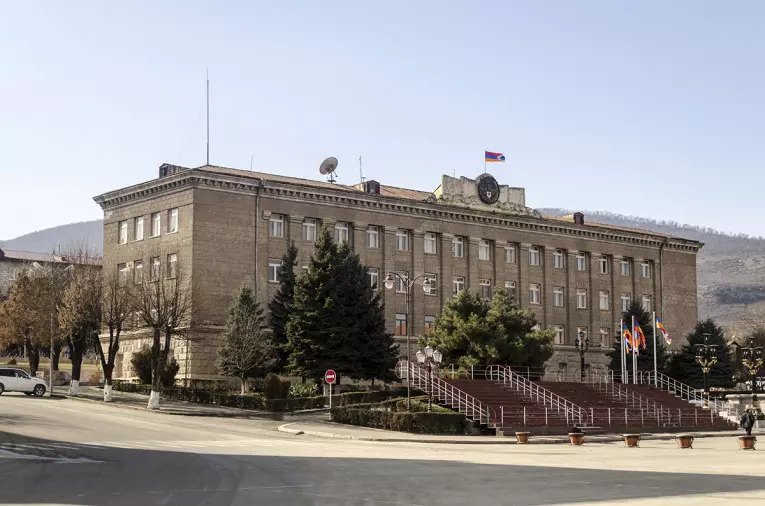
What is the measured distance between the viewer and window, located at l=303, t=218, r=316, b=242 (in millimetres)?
71312

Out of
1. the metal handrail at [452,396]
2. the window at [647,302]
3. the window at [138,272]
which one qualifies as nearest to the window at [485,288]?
the window at [647,302]

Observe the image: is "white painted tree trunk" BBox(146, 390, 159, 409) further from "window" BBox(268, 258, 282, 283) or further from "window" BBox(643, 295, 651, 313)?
"window" BBox(643, 295, 651, 313)

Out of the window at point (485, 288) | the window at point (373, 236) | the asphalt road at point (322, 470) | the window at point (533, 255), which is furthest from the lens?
the window at point (533, 255)

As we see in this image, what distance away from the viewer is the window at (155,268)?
63.7 m

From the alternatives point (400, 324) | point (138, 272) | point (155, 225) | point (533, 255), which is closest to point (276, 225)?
point (155, 225)

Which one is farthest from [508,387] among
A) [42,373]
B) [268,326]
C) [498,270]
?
[42,373]

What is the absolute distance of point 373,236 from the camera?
74.9 meters

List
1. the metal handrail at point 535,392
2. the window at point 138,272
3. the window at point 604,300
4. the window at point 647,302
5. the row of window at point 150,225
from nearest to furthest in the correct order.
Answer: the metal handrail at point 535,392
the window at point 138,272
the row of window at point 150,225
the window at point 604,300
the window at point 647,302

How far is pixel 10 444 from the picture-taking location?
34.1 m

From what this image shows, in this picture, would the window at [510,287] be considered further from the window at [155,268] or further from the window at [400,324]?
the window at [155,268]

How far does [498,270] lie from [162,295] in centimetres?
2952

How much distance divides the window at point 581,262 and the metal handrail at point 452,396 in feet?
92.0

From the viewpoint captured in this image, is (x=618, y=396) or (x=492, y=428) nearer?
(x=492, y=428)

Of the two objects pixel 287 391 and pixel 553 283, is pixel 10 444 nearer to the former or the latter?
pixel 287 391
